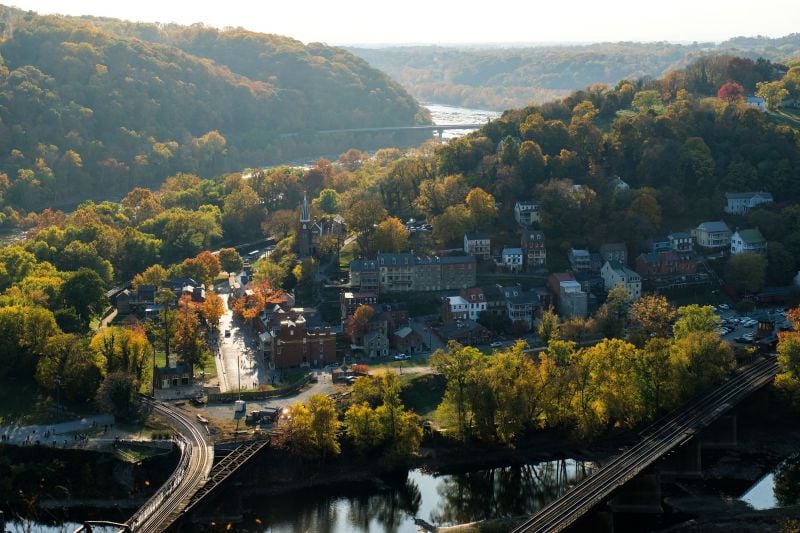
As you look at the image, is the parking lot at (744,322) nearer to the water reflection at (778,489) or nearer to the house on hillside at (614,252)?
the house on hillside at (614,252)

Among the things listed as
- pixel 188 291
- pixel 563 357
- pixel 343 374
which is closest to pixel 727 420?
pixel 563 357

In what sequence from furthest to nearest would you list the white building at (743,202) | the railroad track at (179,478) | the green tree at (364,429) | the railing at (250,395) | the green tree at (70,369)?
1. the white building at (743,202)
2. the railing at (250,395)
3. the green tree at (70,369)
4. the green tree at (364,429)
5. the railroad track at (179,478)

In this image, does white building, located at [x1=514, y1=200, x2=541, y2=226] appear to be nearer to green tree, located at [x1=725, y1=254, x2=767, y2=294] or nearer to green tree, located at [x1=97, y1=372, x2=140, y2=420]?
green tree, located at [x1=725, y1=254, x2=767, y2=294]

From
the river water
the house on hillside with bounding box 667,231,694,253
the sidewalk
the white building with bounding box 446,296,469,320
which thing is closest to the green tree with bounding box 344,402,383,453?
the sidewalk

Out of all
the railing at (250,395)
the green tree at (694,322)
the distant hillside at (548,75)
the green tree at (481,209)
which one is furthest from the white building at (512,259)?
the distant hillside at (548,75)

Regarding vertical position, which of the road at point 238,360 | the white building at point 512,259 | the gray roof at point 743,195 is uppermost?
the gray roof at point 743,195

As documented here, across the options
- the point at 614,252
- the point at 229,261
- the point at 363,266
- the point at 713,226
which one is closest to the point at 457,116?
the point at 713,226

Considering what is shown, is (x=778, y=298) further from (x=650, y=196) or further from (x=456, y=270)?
(x=456, y=270)

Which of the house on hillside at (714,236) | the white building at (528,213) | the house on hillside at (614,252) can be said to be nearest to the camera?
the house on hillside at (614,252)
